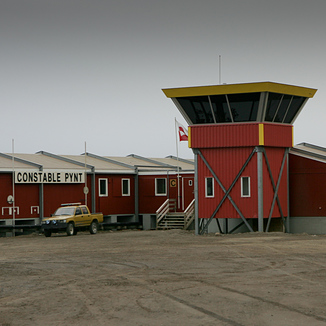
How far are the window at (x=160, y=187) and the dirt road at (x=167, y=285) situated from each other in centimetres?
2299

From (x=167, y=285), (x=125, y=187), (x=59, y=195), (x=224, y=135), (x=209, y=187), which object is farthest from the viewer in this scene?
(x=125, y=187)

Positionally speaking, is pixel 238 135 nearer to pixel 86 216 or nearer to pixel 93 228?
pixel 86 216

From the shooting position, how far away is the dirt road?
1300cm

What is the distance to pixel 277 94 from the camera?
36250 millimetres

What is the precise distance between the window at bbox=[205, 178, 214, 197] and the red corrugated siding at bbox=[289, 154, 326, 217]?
209 inches

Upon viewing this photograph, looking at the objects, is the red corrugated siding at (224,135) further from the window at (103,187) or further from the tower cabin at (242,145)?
the window at (103,187)

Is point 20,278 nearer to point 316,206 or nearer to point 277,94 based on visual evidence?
point 277,94

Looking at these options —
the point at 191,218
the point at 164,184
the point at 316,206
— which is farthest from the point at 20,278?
A: the point at 164,184

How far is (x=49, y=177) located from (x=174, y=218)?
31.2ft

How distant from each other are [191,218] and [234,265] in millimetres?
25791

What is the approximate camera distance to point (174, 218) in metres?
48.3

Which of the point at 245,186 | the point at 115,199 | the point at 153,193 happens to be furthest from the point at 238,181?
the point at 115,199

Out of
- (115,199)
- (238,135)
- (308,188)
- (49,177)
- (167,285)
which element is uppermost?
(238,135)

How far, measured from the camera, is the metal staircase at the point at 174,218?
4729 centimetres
